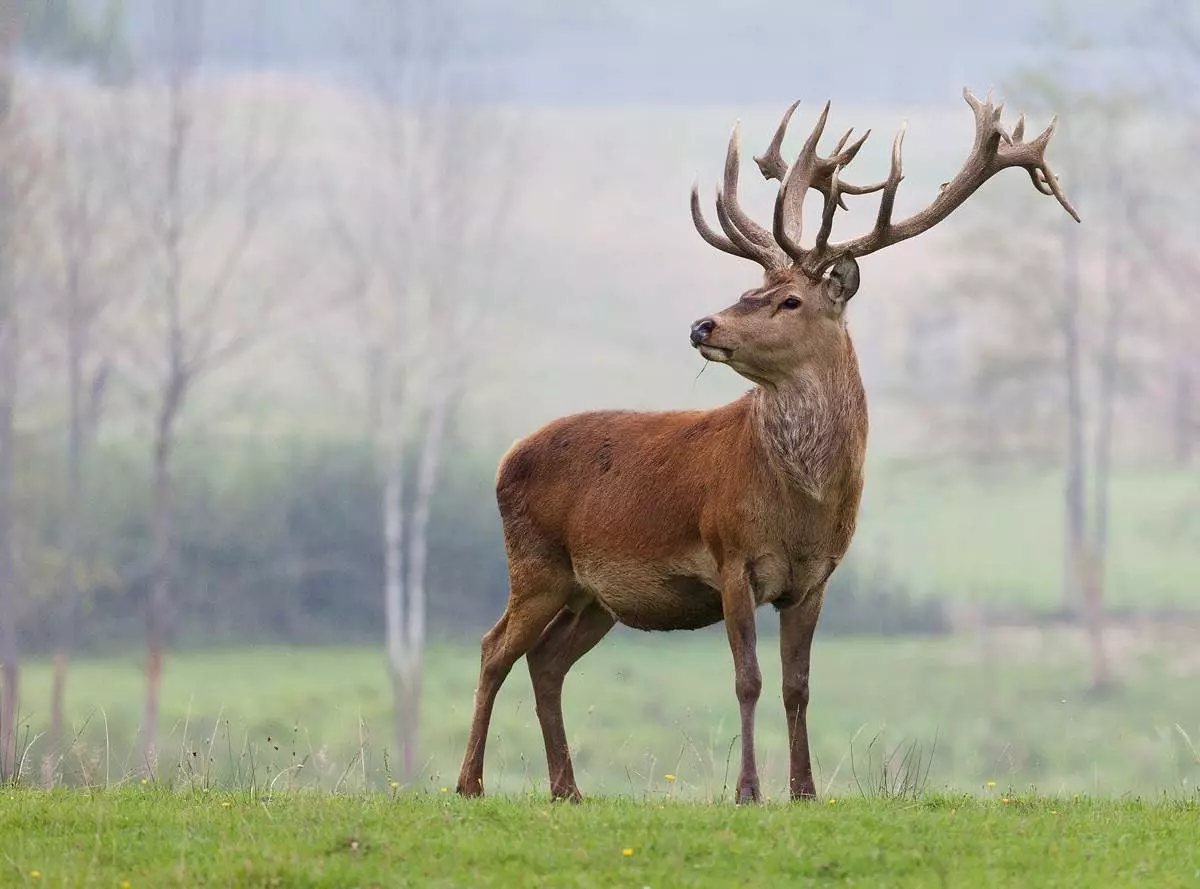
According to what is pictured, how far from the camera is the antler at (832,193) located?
9.68 m

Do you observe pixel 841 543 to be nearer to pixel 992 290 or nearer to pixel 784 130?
pixel 784 130

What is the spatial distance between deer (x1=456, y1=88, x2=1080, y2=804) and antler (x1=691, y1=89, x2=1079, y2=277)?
0.01 meters

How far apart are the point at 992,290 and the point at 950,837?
23866mm

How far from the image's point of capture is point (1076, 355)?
2972cm

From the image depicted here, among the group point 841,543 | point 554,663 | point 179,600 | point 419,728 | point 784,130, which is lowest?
point 419,728

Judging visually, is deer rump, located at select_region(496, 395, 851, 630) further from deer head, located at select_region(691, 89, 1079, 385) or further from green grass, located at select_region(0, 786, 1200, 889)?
green grass, located at select_region(0, 786, 1200, 889)

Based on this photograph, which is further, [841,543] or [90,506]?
[90,506]

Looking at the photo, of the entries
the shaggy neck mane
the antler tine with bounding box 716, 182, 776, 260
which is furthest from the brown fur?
the antler tine with bounding box 716, 182, 776, 260

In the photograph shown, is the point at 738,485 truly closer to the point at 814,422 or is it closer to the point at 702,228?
the point at 814,422

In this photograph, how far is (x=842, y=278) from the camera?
9625 mm

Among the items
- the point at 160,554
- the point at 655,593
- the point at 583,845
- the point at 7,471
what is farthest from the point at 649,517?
the point at 7,471

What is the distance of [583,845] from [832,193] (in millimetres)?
3931

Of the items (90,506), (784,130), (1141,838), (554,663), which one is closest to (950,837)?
(1141,838)

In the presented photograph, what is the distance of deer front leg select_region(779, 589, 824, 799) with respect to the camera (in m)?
9.73
